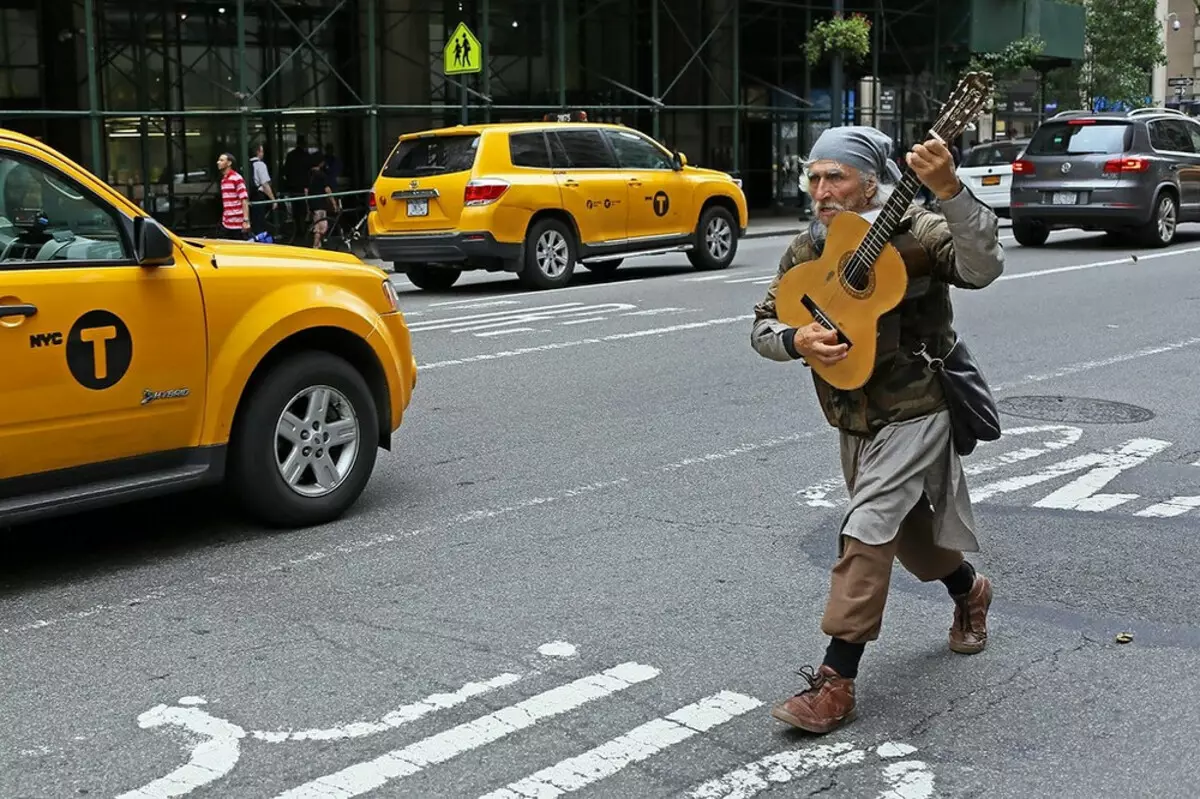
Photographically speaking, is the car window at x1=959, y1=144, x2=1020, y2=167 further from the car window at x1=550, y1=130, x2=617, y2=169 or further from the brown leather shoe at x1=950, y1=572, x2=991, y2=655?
the brown leather shoe at x1=950, y1=572, x2=991, y2=655

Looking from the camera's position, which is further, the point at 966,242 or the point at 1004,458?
the point at 1004,458

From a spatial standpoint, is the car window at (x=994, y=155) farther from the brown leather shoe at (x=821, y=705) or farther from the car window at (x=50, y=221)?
the brown leather shoe at (x=821, y=705)

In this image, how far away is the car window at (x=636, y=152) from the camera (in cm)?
1736

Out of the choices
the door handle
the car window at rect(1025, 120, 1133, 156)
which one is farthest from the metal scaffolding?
the door handle

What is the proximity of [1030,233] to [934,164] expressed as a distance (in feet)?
58.9

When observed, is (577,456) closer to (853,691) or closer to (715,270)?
(853,691)

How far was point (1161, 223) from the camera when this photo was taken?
20.1 meters

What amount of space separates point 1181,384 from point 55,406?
23.6ft

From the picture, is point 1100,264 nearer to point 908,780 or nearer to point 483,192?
point 483,192

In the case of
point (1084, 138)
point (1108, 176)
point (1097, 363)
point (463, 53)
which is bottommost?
point (1097, 363)

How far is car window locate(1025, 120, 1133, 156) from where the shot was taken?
19688 millimetres

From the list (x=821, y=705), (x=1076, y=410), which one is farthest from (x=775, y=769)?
(x=1076, y=410)

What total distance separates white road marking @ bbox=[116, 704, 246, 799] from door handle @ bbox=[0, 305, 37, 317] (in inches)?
67.6

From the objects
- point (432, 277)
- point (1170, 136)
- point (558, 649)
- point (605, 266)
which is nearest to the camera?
point (558, 649)
